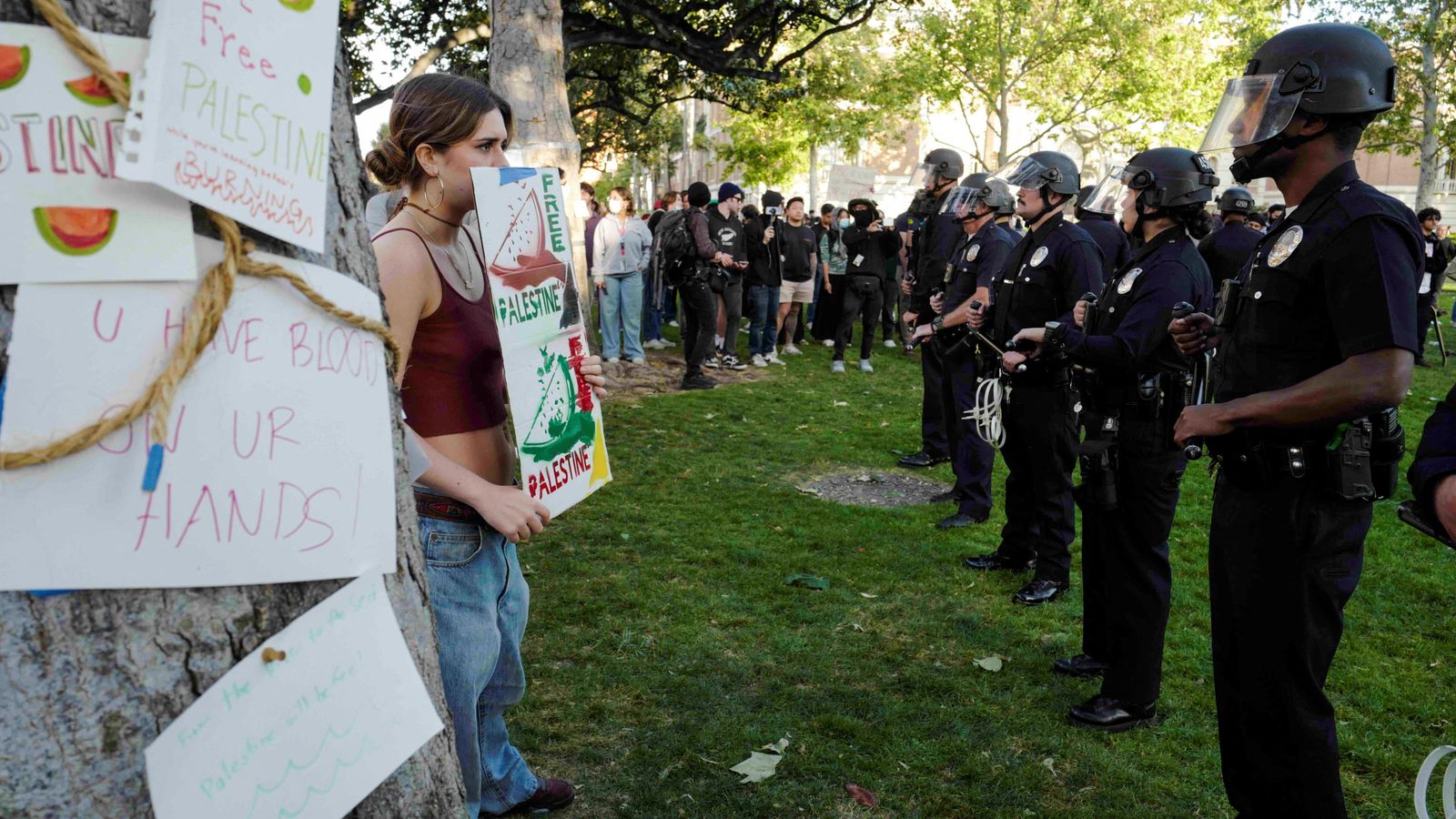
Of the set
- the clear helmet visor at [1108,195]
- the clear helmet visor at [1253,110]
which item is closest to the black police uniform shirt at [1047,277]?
the clear helmet visor at [1108,195]

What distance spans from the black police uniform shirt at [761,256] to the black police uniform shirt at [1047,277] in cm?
782

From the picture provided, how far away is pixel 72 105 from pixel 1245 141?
2.81 meters

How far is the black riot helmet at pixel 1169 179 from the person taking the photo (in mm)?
4070

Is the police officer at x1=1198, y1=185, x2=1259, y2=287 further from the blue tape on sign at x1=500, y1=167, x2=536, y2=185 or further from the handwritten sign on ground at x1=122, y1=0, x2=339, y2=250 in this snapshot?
the handwritten sign on ground at x1=122, y1=0, x2=339, y2=250

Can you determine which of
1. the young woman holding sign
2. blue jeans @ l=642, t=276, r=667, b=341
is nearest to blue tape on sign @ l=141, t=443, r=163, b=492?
the young woman holding sign

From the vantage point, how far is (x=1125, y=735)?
161 inches

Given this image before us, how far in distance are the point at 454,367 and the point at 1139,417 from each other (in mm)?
2774

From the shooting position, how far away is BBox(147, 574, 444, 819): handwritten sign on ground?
1.13 meters

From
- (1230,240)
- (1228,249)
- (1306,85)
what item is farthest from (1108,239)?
(1306,85)

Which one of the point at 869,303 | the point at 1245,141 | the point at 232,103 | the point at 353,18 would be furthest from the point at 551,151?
the point at 232,103

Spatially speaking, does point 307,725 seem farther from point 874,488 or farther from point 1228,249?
point 1228,249

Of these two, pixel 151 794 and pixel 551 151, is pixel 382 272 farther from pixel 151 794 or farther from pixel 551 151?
Answer: pixel 551 151

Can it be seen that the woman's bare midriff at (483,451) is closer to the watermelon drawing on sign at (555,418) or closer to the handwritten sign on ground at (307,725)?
the watermelon drawing on sign at (555,418)

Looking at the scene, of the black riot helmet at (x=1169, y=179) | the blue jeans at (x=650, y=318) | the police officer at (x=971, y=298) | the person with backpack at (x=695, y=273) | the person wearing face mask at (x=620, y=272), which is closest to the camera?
the black riot helmet at (x=1169, y=179)
